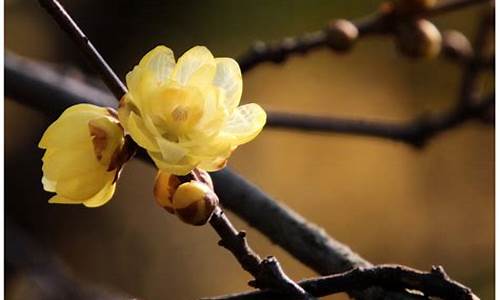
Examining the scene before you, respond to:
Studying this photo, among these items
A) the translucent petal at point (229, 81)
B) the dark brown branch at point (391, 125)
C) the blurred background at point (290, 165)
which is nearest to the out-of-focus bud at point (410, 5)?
the dark brown branch at point (391, 125)

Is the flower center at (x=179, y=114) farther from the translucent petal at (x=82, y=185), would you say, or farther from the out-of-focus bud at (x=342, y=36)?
the out-of-focus bud at (x=342, y=36)

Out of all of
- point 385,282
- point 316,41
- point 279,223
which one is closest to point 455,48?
point 316,41

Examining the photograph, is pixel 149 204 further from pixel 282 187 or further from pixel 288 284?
pixel 288 284

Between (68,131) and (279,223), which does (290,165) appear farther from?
(68,131)

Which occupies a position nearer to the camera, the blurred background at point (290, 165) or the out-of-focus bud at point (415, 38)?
the out-of-focus bud at point (415, 38)

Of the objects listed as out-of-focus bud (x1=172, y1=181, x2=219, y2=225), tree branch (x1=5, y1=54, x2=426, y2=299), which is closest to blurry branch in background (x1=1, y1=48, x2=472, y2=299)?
tree branch (x1=5, y1=54, x2=426, y2=299)

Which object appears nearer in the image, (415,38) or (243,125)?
(243,125)

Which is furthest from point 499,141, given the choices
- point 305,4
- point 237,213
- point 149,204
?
point 149,204

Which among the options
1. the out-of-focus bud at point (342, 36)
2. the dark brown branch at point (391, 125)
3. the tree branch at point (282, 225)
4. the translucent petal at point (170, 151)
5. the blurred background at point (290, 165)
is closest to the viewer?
the translucent petal at point (170, 151)
